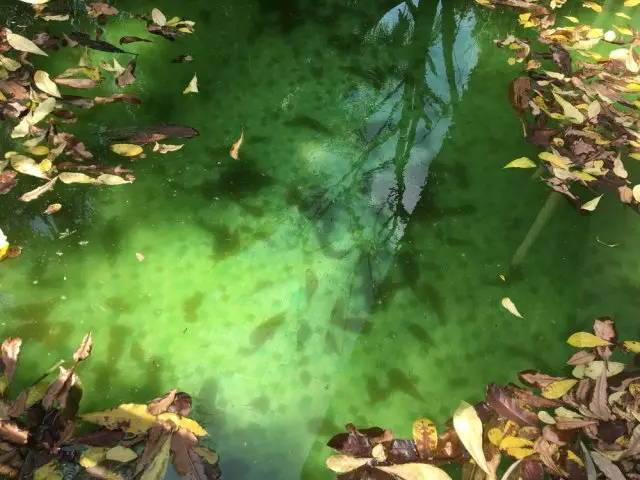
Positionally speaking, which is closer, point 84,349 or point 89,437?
point 89,437

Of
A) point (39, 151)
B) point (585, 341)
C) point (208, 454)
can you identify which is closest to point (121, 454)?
point (208, 454)

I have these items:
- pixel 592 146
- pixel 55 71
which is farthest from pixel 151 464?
pixel 592 146

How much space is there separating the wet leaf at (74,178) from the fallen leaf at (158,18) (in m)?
0.83

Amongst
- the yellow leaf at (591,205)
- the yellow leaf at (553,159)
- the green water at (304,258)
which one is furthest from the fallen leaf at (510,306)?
the yellow leaf at (553,159)

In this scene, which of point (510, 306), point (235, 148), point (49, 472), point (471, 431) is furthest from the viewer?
point (235, 148)

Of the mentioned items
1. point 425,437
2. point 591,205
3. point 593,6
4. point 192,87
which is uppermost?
point 593,6

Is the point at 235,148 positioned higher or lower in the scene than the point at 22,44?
lower

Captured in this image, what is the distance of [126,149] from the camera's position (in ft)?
4.79

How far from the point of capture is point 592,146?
64.6 inches

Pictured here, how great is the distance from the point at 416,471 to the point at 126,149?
115cm

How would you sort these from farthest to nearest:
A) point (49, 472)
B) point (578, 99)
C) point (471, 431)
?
point (578, 99) < point (471, 431) < point (49, 472)

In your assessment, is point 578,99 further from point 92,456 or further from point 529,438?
point 92,456

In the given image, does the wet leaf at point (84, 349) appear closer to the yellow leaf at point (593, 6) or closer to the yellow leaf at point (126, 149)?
the yellow leaf at point (126, 149)

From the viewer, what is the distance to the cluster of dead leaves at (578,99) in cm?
157
